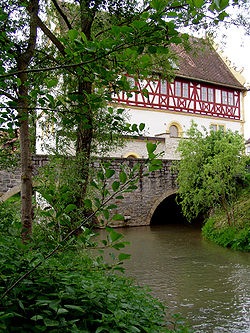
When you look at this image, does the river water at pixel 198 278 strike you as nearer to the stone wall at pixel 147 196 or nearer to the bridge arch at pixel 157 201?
the stone wall at pixel 147 196

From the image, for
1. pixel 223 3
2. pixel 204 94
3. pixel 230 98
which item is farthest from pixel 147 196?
pixel 223 3

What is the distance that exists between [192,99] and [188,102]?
0.36m

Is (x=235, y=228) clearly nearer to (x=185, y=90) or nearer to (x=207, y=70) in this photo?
→ (x=185, y=90)

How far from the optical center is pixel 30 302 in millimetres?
2248

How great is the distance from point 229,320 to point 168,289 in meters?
1.66

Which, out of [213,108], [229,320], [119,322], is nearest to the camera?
[119,322]

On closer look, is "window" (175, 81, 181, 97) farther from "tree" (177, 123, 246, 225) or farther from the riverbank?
the riverbank

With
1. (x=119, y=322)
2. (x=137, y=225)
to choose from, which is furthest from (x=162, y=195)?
(x=119, y=322)

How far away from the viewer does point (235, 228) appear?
1065cm

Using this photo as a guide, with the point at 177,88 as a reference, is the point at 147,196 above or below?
below

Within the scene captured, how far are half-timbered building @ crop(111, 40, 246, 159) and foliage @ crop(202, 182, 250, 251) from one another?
752cm

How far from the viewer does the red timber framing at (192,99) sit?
2122 cm

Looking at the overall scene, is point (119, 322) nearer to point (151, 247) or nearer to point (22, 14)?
point (22, 14)

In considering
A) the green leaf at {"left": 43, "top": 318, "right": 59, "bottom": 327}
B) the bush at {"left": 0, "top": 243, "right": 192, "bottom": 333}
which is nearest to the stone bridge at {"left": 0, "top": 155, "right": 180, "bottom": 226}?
the bush at {"left": 0, "top": 243, "right": 192, "bottom": 333}
